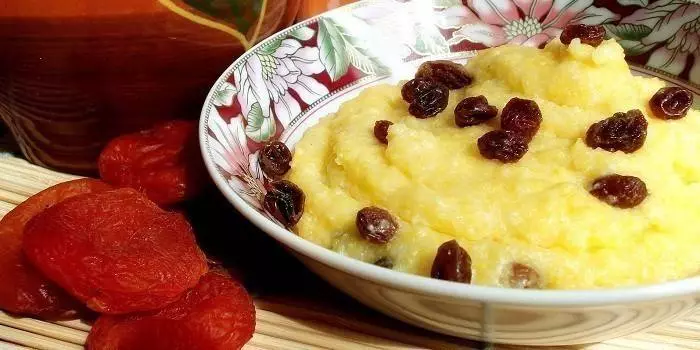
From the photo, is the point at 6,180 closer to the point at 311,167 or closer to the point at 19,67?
the point at 19,67

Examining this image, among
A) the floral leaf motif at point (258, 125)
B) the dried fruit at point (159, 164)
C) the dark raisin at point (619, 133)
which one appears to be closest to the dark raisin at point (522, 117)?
the dark raisin at point (619, 133)

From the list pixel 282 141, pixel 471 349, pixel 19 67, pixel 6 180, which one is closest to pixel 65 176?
pixel 6 180

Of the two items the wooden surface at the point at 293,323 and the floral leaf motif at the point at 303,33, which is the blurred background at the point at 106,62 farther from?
the wooden surface at the point at 293,323

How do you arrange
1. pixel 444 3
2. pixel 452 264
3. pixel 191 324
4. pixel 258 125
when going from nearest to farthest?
pixel 452 264 → pixel 191 324 → pixel 258 125 → pixel 444 3

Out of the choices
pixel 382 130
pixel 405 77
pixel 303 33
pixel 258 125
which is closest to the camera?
pixel 382 130

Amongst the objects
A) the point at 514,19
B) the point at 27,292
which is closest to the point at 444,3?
the point at 514,19

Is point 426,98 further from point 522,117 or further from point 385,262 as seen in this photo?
point 385,262
